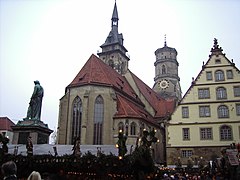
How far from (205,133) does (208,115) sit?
2087 mm

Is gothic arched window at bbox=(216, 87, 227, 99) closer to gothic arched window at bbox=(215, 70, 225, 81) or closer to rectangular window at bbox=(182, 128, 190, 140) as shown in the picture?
gothic arched window at bbox=(215, 70, 225, 81)

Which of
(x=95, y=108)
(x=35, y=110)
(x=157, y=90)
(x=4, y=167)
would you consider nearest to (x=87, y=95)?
(x=95, y=108)

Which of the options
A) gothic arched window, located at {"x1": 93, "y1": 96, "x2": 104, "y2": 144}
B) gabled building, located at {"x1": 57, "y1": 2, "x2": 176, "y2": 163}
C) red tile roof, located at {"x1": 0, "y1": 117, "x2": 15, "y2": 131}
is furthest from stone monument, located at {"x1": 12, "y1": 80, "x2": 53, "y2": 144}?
red tile roof, located at {"x1": 0, "y1": 117, "x2": 15, "y2": 131}

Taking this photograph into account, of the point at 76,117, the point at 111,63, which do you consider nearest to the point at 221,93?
the point at 76,117

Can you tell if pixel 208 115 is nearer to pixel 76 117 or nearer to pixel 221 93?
pixel 221 93

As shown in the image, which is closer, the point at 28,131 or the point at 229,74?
the point at 28,131

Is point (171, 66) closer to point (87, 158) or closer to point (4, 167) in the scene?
point (87, 158)

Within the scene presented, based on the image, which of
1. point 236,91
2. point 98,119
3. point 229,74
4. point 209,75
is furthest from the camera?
point 98,119

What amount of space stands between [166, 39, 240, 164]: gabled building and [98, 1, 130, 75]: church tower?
2374 cm

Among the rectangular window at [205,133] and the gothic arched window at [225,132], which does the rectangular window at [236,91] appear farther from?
the rectangular window at [205,133]

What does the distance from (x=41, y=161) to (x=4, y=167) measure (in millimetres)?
10517

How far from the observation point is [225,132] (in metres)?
32.2

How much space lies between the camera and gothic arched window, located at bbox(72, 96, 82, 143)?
114 ft

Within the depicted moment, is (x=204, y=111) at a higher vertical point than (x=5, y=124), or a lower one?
lower
